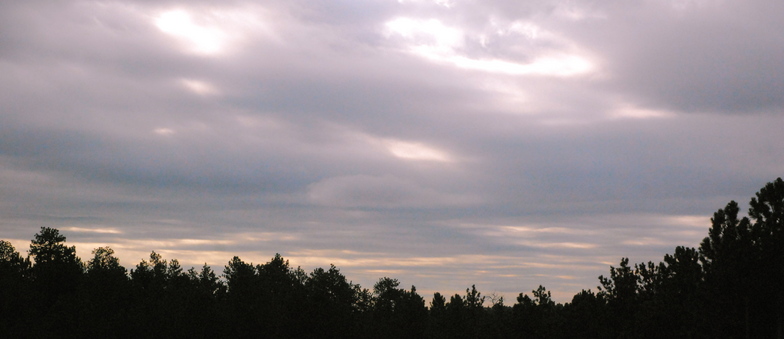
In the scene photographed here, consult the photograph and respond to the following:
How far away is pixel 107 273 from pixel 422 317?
49.0m

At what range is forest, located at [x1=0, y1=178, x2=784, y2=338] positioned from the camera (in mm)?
40688

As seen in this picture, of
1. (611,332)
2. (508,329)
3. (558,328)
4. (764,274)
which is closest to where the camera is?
(764,274)

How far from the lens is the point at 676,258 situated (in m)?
56.7

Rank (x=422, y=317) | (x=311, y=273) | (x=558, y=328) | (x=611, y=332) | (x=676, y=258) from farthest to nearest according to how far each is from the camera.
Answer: (x=311, y=273), (x=422, y=317), (x=558, y=328), (x=611, y=332), (x=676, y=258)

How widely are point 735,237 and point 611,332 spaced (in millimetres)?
23665

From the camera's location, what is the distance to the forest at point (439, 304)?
133ft

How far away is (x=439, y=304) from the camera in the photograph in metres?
108

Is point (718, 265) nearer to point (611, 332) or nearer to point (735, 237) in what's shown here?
point (735, 237)

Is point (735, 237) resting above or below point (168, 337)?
above

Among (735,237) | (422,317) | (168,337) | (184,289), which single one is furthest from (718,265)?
(184,289)

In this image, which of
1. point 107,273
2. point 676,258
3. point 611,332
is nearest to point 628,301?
point 611,332

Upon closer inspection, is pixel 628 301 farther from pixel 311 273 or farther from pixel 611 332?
pixel 311 273

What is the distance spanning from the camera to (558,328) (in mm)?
71000

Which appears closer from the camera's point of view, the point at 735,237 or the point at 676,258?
the point at 735,237
